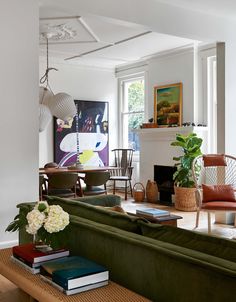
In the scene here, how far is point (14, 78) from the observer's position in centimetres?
418

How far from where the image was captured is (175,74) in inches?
314

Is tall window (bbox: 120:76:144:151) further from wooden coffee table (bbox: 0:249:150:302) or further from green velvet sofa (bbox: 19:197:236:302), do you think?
wooden coffee table (bbox: 0:249:150:302)

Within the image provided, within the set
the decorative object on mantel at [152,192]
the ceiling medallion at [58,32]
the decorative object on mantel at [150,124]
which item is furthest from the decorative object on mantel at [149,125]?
the ceiling medallion at [58,32]

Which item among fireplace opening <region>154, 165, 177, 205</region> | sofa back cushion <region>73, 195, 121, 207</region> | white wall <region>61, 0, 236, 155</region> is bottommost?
fireplace opening <region>154, 165, 177, 205</region>

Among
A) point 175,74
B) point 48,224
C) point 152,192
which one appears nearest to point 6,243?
point 48,224

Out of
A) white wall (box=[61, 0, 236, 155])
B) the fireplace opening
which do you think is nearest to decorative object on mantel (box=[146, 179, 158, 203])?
the fireplace opening

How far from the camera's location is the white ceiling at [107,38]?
5.24 meters

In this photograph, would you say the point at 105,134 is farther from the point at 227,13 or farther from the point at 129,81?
the point at 227,13

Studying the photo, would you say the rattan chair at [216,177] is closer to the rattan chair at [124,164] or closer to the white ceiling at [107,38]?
the white ceiling at [107,38]

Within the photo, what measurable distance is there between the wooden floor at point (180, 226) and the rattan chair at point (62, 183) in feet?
4.10

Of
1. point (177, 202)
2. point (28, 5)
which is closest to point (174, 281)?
point (28, 5)

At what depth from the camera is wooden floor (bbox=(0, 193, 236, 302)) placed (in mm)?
3078

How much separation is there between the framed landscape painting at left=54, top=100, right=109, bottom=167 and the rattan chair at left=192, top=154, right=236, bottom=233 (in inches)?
111

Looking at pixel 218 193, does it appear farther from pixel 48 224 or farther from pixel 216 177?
pixel 48 224
